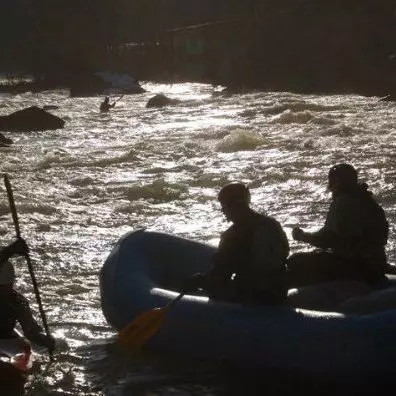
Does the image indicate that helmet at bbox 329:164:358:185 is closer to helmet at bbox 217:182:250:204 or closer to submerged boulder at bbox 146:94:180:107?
helmet at bbox 217:182:250:204

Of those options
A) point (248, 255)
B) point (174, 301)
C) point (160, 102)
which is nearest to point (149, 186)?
point (174, 301)

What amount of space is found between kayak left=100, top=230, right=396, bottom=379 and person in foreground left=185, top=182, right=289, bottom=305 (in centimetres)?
13

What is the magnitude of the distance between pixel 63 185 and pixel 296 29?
3394 centimetres

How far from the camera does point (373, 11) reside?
4731cm

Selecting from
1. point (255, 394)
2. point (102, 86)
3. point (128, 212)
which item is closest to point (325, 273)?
point (255, 394)

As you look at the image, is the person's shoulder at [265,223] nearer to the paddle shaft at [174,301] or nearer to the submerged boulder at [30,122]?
the paddle shaft at [174,301]

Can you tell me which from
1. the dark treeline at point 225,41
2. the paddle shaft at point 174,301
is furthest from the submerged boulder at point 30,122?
the paddle shaft at point 174,301

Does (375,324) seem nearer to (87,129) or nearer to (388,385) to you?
(388,385)

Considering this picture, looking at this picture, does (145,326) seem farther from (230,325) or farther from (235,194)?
(235,194)

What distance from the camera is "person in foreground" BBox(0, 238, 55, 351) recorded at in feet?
22.1

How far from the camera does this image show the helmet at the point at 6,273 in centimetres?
679

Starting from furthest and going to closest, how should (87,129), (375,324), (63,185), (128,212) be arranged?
1. (87,129)
2. (63,185)
3. (128,212)
4. (375,324)

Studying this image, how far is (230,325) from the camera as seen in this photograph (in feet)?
22.1

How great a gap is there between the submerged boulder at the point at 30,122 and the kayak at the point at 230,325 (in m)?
19.9
